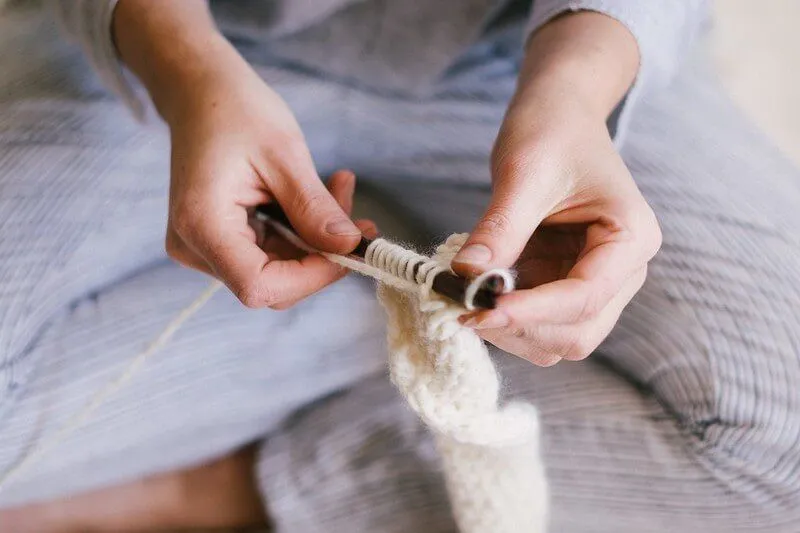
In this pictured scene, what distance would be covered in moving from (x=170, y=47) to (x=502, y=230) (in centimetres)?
32

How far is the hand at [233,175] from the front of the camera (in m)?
0.47

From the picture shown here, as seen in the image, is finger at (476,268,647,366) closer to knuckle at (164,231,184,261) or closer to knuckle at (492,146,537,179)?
knuckle at (492,146,537,179)

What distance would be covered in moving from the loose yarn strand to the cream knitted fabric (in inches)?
8.6

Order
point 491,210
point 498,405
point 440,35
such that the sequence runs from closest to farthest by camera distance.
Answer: point 491,210, point 498,405, point 440,35

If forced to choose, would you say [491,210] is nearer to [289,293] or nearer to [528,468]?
[289,293]

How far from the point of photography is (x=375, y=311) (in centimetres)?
71

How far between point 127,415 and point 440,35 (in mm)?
463

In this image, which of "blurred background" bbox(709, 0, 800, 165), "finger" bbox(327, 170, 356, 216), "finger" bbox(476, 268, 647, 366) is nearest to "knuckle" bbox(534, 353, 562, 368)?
"finger" bbox(476, 268, 647, 366)

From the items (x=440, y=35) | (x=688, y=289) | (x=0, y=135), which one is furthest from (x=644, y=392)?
(x=0, y=135)

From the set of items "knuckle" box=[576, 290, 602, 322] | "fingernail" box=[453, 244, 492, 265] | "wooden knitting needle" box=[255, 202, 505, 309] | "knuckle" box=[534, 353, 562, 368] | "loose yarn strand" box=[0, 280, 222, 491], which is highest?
"fingernail" box=[453, 244, 492, 265]

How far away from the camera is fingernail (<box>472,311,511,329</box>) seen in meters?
0.38

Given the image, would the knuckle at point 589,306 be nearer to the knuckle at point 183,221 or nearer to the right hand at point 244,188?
the right hand at point 244,188

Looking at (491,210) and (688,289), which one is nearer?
(491,210)

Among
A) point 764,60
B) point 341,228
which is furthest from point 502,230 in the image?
point 764,60
